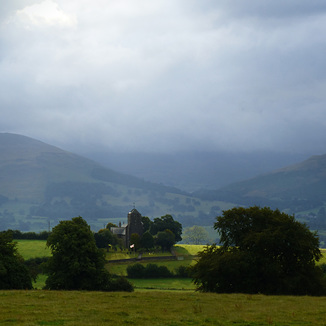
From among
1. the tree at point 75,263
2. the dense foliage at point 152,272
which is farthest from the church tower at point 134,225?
the tree at point 75,263

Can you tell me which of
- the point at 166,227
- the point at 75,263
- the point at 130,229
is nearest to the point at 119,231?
the point at 130,229

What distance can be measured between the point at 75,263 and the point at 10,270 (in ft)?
24.5

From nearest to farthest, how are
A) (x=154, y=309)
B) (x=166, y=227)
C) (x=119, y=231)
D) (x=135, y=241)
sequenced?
(x=154, y=309) < (x=135, y=241) < (x=119, y=231) < (x=166, y=227)

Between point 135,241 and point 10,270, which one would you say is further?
point 135,241

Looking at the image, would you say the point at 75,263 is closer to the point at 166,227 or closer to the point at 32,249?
the point at 32,249

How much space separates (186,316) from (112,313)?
493 cm

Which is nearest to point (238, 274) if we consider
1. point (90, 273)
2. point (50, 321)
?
point (90, 273)

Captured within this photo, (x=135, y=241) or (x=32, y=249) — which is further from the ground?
(x=135, y=241)

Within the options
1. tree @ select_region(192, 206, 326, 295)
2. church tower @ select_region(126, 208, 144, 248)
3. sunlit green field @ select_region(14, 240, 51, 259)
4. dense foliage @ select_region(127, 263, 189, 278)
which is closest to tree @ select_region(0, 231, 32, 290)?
tree @ select_region(192, 206, 326, 295)

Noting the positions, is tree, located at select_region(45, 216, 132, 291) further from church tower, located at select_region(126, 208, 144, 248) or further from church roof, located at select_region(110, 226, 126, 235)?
church roof, located at select_region(110, 226, 126, 235)

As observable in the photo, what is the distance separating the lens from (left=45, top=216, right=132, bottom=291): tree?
179ft

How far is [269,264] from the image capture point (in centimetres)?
4881

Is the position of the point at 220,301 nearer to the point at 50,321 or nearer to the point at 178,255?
the point at 50,321

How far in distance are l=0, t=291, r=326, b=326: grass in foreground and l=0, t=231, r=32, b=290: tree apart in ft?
40.1
